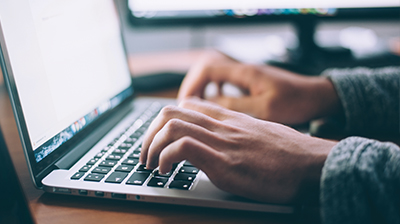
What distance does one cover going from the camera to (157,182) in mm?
330

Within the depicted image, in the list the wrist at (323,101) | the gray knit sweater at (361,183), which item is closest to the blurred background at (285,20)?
the wrist at (323,101)

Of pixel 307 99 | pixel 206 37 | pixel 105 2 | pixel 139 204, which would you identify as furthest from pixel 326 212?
pixel 206 37

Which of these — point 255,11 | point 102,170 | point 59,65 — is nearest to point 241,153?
point 102,170

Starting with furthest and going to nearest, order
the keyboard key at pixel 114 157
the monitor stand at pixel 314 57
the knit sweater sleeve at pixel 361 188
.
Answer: the monitor stand at pixel 314 57 < the keyboard key at pixel 114 157 < the knit sweater sleeve at pixel 361 188

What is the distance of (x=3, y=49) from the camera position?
31 cm

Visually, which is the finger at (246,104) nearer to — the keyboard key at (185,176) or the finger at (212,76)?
the finger at (212,76)

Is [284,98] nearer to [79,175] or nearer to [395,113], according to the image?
[395,113]

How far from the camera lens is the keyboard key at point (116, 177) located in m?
0.33

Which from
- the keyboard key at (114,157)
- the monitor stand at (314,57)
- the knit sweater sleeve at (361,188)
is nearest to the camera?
the knit sweater sleeve at (361,188)

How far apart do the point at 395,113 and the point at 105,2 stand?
0.55 metres

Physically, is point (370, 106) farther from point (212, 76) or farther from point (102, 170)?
point (102, 170)

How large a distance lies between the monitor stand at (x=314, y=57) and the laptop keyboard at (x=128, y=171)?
476 millimetres

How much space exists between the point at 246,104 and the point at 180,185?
0.84ft

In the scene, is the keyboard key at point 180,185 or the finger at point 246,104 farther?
the finger at point 246,104
